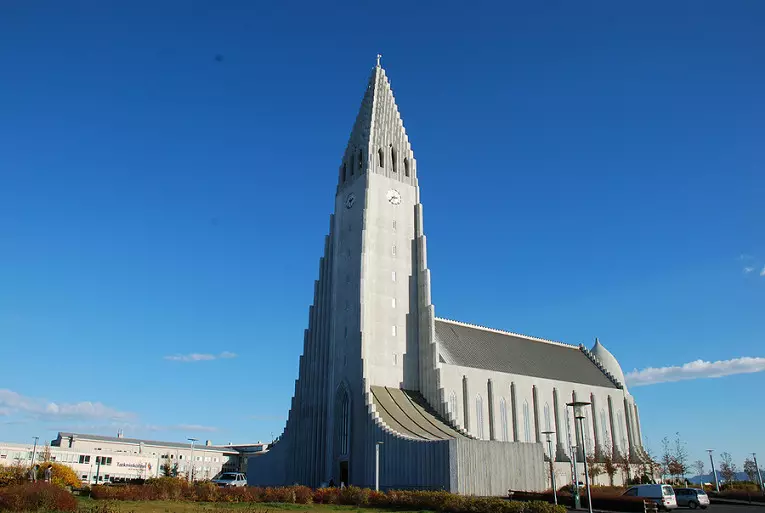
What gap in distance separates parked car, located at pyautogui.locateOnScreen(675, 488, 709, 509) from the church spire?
129 feet

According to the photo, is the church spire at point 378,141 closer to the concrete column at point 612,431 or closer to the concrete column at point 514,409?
the concrete column at point 514,409

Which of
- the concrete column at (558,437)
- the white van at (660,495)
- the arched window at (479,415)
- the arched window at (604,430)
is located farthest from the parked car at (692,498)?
the arched window at (604,430)

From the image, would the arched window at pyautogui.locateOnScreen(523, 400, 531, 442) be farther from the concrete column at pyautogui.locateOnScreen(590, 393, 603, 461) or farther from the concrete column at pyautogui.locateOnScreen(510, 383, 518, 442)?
the concrete column at pyautogui.locateOnScreen(590, 393, 603, 461)

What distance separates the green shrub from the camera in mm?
26359

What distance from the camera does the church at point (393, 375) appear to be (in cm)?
5303

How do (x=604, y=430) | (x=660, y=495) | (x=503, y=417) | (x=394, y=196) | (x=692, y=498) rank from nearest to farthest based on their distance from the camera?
(x=660, y=495) < (x=692, y=498) < (x=503, y=417) < (x=394, y=196) < (x=604, y=430)

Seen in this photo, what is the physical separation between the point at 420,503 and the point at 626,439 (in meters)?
54.8

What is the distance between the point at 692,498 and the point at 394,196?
38.5 meters

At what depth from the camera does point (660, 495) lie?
4038 cm

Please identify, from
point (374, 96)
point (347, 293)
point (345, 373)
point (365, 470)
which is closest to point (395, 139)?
point (374, 96)

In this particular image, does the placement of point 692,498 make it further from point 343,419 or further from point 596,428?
point 596,428

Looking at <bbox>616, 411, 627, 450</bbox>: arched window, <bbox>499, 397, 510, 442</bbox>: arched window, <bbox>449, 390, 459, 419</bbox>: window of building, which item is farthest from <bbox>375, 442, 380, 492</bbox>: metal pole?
<bbox>616, 411, 627, 450</bbox>: arched window

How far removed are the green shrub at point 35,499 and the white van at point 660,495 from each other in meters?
31.7

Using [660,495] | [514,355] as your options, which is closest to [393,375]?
[514,355]
